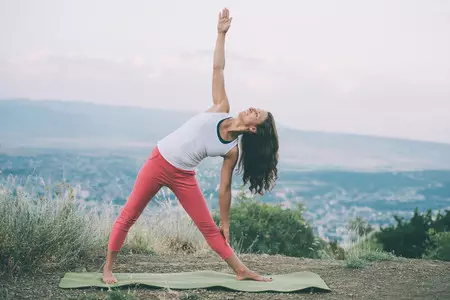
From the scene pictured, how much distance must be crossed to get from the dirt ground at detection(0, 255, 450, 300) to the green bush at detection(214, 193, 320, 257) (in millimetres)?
1739

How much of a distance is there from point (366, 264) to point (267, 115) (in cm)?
258

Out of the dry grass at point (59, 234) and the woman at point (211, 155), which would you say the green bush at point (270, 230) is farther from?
the woman at point (211, 155)

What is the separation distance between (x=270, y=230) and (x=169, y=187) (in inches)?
181

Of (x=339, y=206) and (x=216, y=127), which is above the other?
(x=216, y=127)

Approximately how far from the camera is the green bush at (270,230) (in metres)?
9.80

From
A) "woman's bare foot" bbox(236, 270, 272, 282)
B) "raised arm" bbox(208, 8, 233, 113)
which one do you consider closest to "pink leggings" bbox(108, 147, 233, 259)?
"woman's bare foot" bbox(236, 270, 272, 282)

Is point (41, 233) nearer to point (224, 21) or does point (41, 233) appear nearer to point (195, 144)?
point (195, 144)

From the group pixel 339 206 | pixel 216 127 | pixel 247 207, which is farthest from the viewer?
pixel 339 206

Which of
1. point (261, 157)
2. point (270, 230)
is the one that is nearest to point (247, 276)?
point (261, 157)

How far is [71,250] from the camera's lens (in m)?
7.05

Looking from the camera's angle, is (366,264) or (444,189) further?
(444,189)

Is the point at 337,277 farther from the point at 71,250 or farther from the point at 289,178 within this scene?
the point at 289,178

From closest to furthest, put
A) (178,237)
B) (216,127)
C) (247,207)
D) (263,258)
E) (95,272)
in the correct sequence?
(216,127) < (95,272) < (263,258) < (178,237) < (247,207)

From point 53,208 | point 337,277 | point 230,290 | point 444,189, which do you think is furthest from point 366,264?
point 444,189
